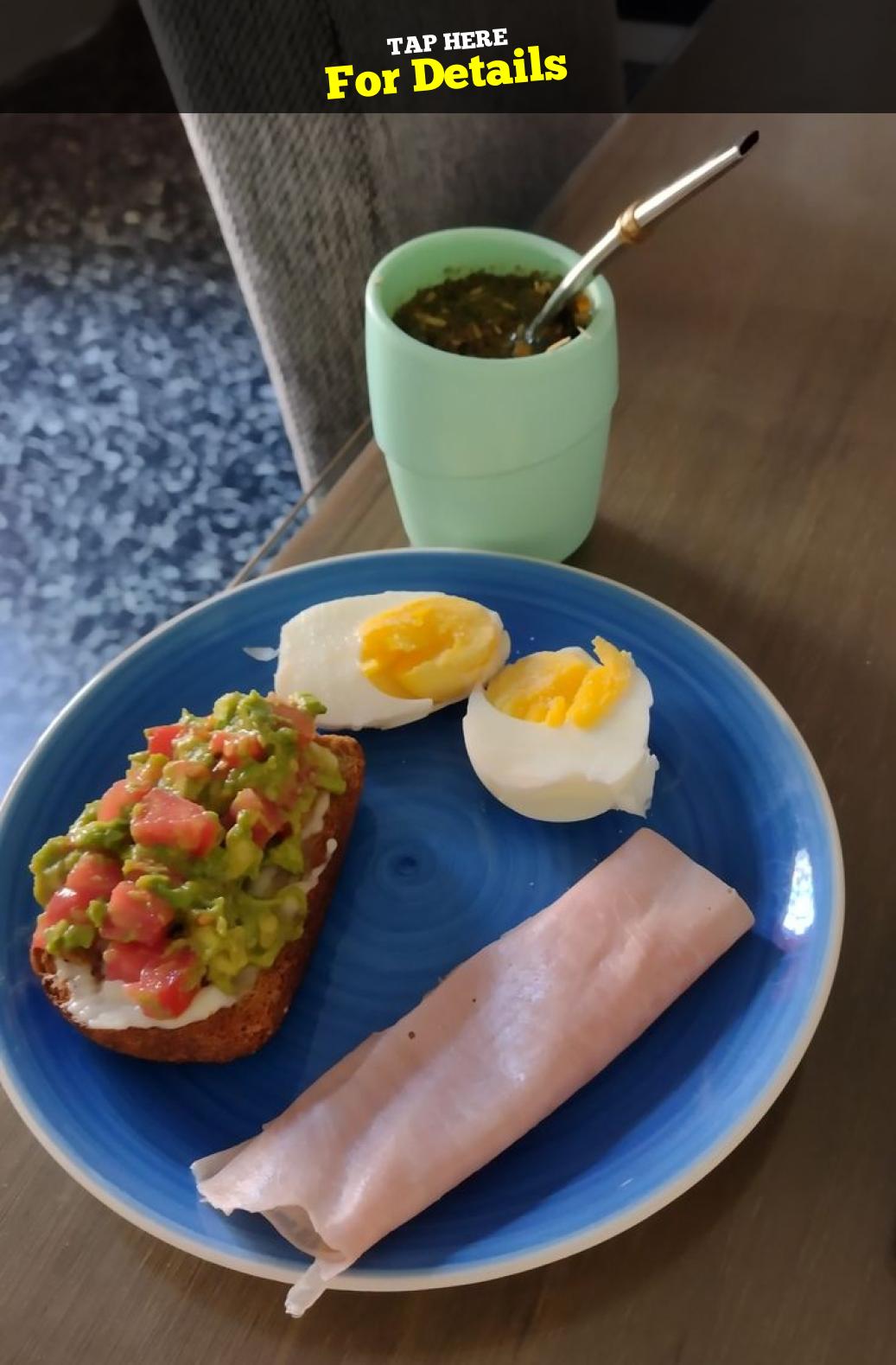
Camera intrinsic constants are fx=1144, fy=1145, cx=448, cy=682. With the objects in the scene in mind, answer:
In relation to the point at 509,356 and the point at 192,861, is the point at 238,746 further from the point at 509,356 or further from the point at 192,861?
the point at 509,356

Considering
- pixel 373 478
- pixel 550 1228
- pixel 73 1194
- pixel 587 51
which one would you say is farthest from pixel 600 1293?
pixel 587 51

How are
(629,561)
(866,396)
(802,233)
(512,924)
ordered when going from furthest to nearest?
(802,233), (866,396), (629,561), (512,924)

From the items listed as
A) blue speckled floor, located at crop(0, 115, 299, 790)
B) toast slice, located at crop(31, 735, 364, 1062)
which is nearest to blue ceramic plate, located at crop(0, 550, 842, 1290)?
toast slice, located at crop(31, 735, 364, 1062)

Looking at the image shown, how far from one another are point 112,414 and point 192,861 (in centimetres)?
174

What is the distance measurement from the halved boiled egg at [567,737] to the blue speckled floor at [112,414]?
1.02 metres

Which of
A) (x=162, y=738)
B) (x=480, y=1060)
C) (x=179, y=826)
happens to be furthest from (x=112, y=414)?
(x=480, y=1060)

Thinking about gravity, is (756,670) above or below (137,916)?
below

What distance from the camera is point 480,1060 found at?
0.75 m

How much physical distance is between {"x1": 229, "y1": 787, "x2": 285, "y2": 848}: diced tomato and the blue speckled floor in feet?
3.26

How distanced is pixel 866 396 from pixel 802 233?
0.32m

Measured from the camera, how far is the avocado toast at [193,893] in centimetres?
74

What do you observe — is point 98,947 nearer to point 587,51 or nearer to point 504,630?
point 504,630

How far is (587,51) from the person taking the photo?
168 cm


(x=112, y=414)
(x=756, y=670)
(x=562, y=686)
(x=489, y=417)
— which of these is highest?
(x=489, y=417)
